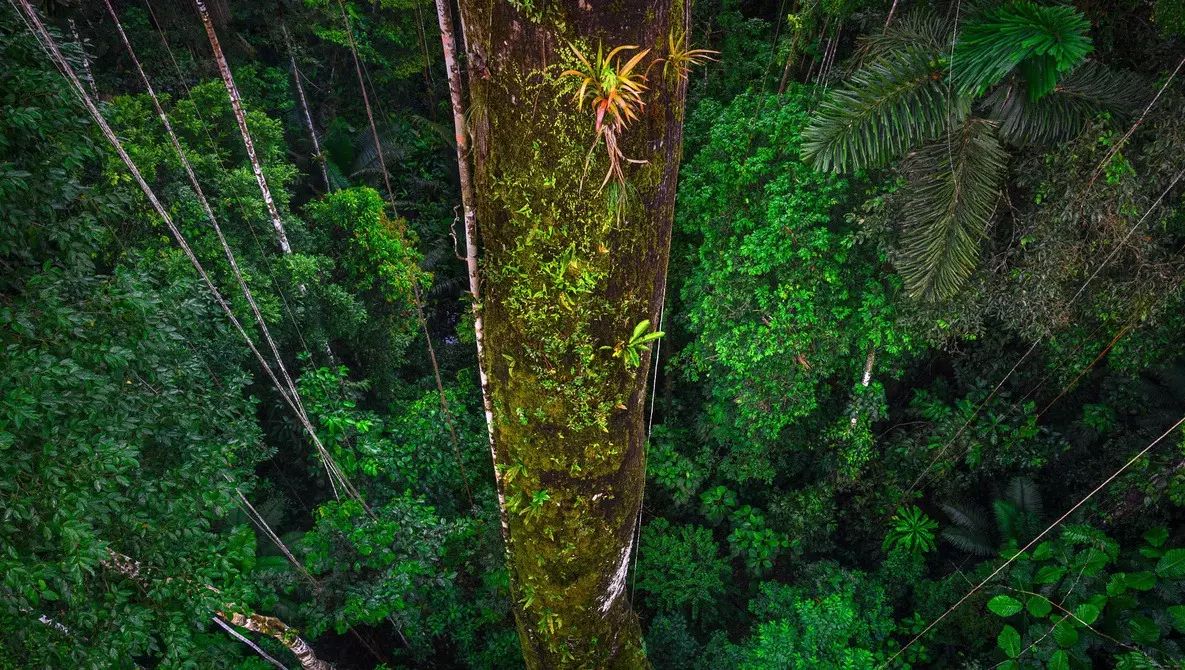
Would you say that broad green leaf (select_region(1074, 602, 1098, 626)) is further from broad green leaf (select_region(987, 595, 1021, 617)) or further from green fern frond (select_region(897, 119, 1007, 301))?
green fern frond (select_region(897, 119, 1007, 301))

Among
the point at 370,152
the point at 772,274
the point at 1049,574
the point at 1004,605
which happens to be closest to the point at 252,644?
the point at 772,274

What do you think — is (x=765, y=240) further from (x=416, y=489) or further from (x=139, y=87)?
(x=139, y=87)

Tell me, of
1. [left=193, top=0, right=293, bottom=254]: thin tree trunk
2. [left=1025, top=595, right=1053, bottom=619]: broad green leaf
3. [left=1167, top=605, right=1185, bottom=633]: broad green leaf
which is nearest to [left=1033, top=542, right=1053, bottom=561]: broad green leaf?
[left=1025, top=595, right=1053, bottom=619]: broad green leaf

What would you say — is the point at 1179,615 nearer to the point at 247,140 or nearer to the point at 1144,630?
the point at 1144,630

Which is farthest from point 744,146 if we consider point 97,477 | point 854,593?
point 97,477

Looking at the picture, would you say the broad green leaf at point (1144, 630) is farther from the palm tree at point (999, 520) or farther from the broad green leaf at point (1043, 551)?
the palm tree at point (999, 520)

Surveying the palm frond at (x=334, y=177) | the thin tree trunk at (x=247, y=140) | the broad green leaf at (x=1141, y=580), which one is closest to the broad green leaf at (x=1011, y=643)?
the broad green leaf at (x=1141, y=580)
